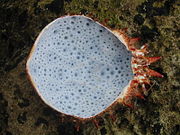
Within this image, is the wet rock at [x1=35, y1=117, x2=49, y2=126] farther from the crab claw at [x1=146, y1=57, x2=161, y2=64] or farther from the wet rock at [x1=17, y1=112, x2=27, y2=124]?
the crab claw at [x1=146, y1=57, x2=161, y2=64]

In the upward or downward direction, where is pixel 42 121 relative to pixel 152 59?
downward

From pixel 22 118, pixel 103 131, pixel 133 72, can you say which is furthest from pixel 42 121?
pixel 133 72

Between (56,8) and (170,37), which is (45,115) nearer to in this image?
(56,8)

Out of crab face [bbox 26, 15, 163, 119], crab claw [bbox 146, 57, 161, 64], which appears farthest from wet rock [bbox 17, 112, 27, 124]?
crab claw [bbox 146, 57, 161, 64]

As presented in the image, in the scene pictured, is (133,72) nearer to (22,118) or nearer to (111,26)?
(111,26)

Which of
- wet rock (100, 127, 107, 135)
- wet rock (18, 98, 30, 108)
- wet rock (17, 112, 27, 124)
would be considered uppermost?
wet rock (18, 98, 30, 108)

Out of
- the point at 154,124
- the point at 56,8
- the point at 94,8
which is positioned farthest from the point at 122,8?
the point at 154,124
